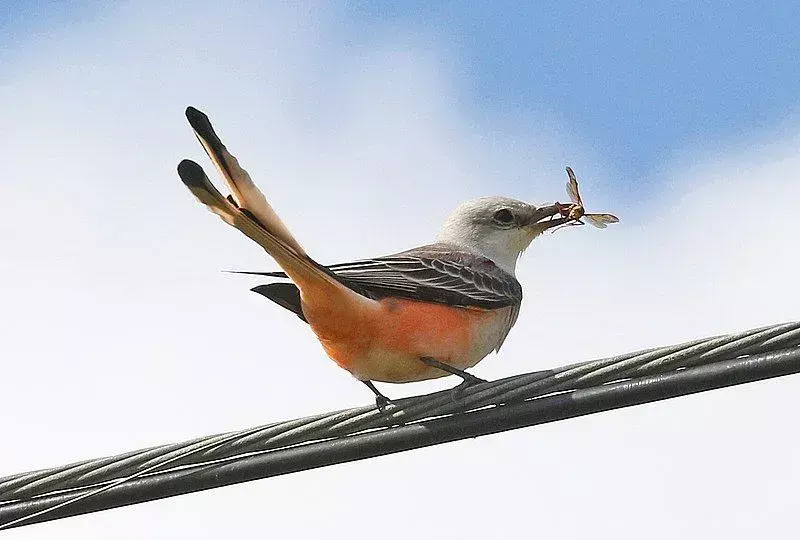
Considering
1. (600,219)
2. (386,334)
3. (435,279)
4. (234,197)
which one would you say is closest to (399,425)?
(234,197)

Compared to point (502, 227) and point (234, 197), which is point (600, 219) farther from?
point (234, 197)

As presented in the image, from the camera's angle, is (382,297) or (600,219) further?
(600,219)

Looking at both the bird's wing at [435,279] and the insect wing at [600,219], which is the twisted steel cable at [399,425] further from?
the insect wing at [600,219]

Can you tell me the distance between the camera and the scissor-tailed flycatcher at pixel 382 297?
4984mm

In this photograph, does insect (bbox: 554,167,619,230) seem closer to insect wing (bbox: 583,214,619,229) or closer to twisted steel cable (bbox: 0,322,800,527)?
insect wing (bbox: 583,214,619,229)

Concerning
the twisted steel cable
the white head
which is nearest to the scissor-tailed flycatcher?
the white head

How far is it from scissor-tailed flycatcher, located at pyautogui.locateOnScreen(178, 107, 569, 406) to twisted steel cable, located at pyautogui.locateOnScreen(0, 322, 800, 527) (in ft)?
3.23

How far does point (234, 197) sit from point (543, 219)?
2.89m

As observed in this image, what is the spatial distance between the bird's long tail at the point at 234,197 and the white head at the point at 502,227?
2.37 metres

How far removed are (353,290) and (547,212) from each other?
6.66 feet

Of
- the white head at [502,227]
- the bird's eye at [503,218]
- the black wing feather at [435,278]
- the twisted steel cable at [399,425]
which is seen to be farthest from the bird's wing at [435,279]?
the twisted steel cable at [399,425]

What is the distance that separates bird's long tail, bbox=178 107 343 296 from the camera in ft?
15.9

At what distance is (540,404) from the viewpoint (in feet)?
14.6

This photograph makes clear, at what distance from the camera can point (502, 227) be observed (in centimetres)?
744
